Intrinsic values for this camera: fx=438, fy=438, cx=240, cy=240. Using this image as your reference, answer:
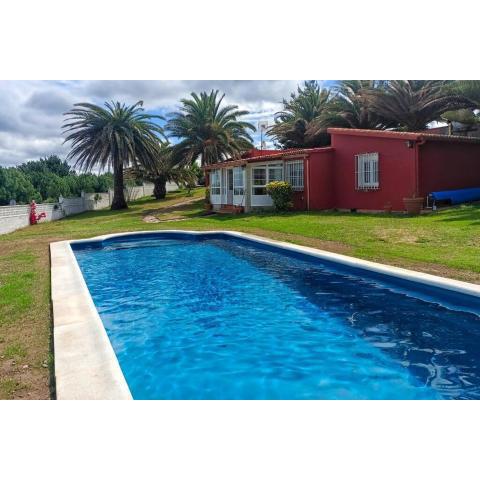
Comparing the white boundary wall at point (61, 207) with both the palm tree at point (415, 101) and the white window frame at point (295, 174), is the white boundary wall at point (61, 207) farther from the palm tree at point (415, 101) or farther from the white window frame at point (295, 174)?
the palm tree at point (415, 101)

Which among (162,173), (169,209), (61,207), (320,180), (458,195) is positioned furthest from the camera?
(162,173)

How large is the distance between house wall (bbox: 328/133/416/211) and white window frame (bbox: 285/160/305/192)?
1.62 m

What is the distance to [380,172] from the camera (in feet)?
63.5

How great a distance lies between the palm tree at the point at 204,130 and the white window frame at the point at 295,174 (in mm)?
10590

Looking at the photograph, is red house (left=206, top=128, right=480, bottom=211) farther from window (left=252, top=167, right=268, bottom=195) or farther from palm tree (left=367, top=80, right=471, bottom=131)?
palm tree (left=367, top=80, right=471, bottom=131)

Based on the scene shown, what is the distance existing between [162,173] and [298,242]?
1094 inches

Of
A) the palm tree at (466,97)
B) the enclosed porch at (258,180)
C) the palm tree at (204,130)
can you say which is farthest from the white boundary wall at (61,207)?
the palm tree at (466,97)

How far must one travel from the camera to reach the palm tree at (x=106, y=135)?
1266 inches

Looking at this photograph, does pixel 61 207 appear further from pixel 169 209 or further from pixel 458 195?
pixel 458 195

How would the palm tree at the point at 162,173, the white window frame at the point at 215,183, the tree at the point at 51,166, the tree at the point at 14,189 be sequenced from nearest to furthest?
the white window frame at the point at 215,183 < the palm tree at the point at 162,173 < the tree at the point at 14,189 < the tree at the point at 51,166

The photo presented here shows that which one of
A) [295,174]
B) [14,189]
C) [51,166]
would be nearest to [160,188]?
[295,174]

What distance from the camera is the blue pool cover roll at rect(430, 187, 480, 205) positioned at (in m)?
18.2
